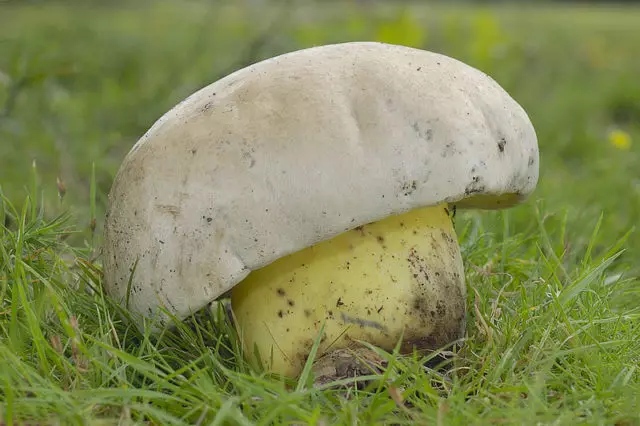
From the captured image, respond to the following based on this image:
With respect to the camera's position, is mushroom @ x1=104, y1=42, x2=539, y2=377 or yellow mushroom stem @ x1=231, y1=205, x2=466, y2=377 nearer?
mushroom @ x1=104, y1=42, x2=539, y2=377

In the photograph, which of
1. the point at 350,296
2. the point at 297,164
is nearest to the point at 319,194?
the point at 297,164

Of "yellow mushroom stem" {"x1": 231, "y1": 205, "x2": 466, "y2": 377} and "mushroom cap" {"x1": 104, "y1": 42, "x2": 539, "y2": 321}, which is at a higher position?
"mushroom cap" {"x1": 104, "y1": 42, "x2": 539, "y2": 321}

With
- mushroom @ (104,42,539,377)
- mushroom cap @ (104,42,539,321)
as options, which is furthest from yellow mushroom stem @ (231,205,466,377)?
mushroom cap @ (104,42,539,321)

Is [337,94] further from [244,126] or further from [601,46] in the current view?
[601,46]

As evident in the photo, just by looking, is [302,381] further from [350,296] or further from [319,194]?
[319,194]

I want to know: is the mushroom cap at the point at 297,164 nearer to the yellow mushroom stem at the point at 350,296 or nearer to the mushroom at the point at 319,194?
the mushroom at the point at 319,194

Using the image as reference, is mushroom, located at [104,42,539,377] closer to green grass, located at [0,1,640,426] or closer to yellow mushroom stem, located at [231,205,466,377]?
yellow mushroom stem, located at [231,205,466,377]

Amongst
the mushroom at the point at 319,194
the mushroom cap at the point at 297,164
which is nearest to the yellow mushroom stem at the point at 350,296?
the mushroom at the point at 319,194

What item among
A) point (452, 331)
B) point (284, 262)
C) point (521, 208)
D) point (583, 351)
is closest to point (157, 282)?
point (284, 262)
